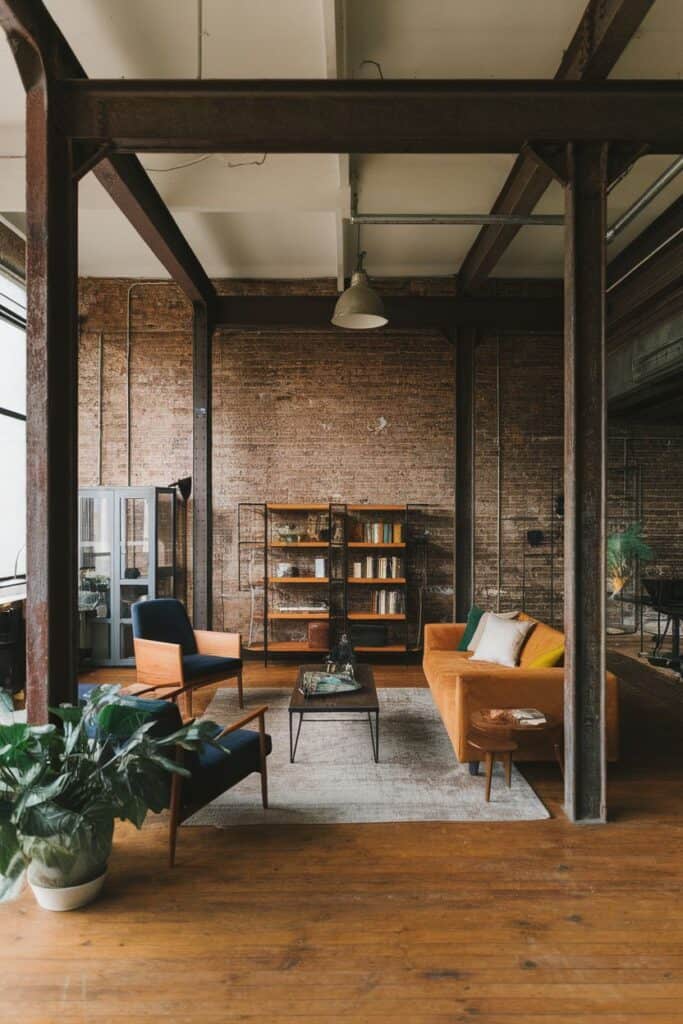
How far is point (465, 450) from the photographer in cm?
750

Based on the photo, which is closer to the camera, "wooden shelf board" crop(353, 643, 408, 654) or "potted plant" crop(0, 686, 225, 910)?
"potted plant" crop(0, 686, 225, 910)

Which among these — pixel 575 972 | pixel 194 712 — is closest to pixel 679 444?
pixel 194 712

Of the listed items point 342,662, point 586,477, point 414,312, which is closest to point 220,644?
point 342,662

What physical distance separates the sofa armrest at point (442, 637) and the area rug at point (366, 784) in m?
1.01

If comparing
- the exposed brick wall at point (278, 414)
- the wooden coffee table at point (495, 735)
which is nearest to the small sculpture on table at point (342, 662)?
the wooden coffee table at point (495, 735)

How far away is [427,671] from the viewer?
5.67 metres

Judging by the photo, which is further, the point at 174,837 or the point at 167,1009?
the point at 174,837

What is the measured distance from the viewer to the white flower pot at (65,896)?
8.75 ft

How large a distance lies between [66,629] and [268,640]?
4.39 metres

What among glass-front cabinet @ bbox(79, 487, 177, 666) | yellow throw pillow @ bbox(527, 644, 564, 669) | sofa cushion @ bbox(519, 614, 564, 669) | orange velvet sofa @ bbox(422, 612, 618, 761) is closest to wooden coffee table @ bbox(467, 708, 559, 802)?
orange velvet sofa @ bbox(422, 612, 618, 761)

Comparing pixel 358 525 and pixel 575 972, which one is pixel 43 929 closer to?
pixel 575 972

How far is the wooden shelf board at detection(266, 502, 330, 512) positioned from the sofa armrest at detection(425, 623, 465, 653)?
1962 millimetres

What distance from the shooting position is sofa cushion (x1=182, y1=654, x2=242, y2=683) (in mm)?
5172

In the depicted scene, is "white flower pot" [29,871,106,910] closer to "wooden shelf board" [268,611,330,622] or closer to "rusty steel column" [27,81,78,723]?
"rusty steel column" [27,81,78,723]
